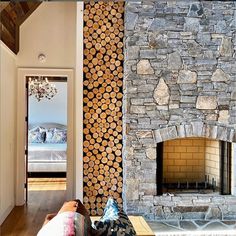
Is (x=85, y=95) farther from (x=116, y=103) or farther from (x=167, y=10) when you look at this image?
(x=167, y=10)

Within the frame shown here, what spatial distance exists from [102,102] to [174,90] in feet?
3.31

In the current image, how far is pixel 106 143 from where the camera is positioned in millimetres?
4672

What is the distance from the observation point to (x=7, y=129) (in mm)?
4805

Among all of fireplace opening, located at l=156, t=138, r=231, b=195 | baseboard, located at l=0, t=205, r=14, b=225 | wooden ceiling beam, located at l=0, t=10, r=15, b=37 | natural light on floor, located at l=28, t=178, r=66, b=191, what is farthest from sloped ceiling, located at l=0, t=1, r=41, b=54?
natural light on floor, located at l=28, t=178, r=66, b=191

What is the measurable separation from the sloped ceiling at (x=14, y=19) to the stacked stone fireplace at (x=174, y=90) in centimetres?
160

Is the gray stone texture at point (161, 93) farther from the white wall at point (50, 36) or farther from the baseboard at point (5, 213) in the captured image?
the baseboard at point (5, 213)

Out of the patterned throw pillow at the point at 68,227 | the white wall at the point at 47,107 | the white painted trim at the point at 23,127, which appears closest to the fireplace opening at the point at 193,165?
the white painted trim at the point at 23,127

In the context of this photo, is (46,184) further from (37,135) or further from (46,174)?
(37,135)

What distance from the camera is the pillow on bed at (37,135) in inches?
354

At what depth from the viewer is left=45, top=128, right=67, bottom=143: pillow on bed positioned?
9086 millimetres

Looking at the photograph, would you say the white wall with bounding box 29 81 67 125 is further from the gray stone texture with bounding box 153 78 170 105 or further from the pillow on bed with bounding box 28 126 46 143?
the gray stone texture with bounding box 153 78 170 105

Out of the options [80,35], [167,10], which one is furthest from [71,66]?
[167,10]

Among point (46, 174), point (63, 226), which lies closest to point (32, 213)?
point (46, 174)

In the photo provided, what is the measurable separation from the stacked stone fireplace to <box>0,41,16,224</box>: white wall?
165 cm
